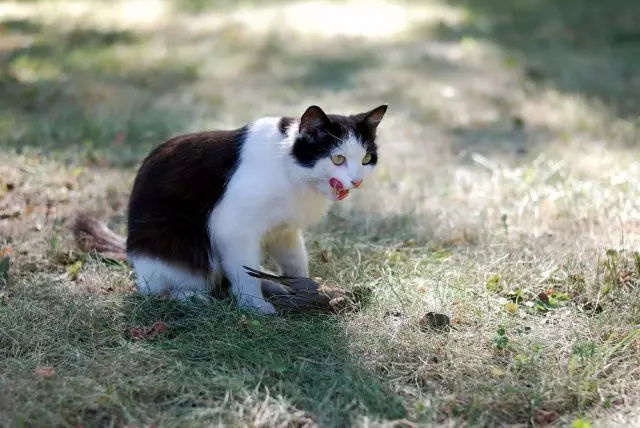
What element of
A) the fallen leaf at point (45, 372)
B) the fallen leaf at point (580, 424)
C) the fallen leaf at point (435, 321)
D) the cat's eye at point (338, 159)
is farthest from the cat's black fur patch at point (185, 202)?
the fallen leaf at point (580, 424)

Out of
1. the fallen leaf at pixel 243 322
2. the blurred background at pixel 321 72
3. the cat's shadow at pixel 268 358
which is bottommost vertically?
the cat's shadow at pixel 268 358

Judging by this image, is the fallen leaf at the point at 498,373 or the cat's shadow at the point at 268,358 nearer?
the cat's shadow at the point at 268,358

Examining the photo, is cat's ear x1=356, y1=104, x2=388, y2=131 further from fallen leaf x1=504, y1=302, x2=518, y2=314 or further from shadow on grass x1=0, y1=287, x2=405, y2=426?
fallen leaf x1=504, y1=302, x2=518, y2=314

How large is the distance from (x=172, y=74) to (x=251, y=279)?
454cm

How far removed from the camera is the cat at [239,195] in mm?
2824

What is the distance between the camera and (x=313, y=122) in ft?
9.18

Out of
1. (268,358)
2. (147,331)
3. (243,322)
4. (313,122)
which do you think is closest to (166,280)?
(147,331)

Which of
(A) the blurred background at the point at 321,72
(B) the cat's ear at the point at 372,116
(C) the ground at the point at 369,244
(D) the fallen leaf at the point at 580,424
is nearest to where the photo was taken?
(D) the fallen leaf at the point at 580,424

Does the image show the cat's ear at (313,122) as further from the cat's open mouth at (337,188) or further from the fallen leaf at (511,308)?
the fallen leaf at (511,308)

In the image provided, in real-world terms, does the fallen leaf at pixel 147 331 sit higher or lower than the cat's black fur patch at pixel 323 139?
→ lower

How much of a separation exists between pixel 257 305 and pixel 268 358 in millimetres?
472

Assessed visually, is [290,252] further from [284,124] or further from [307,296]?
[284,124]

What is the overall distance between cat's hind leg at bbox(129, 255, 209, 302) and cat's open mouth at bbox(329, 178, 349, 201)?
2.39 feet

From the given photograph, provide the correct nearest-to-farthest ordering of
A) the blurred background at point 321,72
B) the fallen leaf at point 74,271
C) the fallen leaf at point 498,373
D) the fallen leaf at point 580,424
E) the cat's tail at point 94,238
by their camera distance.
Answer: the fallen leaf at point 580,424, the fallen leaf at point 498,373, the fallen leaf at point 74,271, the cat's tail at point 94,238, the blurred background at point 321,72
